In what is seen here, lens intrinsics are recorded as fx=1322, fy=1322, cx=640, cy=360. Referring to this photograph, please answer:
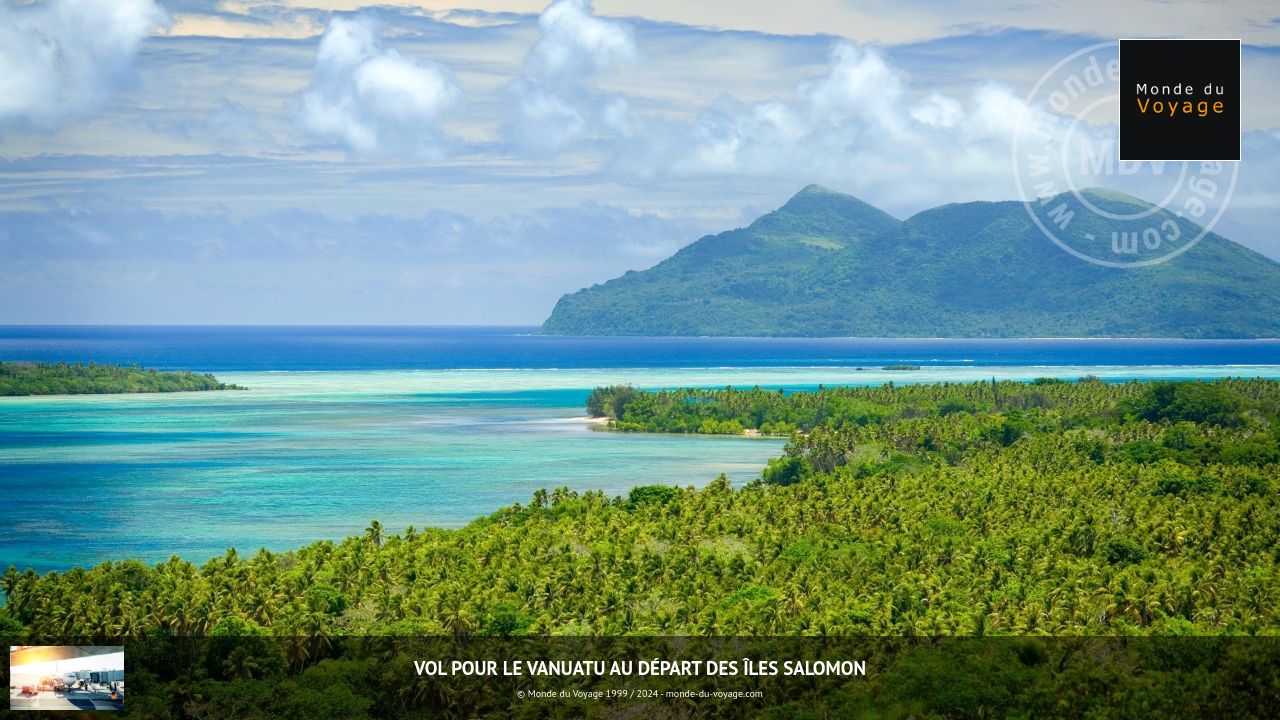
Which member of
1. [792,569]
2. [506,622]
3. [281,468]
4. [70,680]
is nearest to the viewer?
[70,680]

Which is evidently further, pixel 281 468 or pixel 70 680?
pixel 281 468

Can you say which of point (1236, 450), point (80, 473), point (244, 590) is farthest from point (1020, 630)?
point (80, 473)

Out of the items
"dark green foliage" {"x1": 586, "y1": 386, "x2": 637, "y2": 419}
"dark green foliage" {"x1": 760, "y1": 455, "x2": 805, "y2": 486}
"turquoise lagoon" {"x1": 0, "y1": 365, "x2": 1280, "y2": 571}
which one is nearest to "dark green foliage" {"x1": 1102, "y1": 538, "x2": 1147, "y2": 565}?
"dark green foliage" {"x1": 760, "y1": 455, "x2": 805, "y2": 486}

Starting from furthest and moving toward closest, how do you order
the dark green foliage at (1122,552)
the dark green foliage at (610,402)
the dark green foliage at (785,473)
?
the dark green foliage at (610,402) < the dark green foliage at (785,473) < the dark green foliage at (1122,552)

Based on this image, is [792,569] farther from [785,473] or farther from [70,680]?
[785,473]

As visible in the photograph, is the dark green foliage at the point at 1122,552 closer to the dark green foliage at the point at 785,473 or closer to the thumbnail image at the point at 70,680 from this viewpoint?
the dark green foliage at the point at 785,473

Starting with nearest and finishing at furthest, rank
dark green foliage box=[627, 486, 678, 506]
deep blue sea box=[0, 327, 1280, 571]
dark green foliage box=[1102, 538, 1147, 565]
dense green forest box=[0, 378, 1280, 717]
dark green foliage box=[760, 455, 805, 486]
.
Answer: dense green forest box=[0, 378, 1280, 717] → dark green foliage box=[1102, 538, 1147, 565] → dark green foliage box=[627, 486, 678, 506] → deep blue sea box=[0, 327, 1280, 571] → dark green foliage box=[760, 455, 805, 486]

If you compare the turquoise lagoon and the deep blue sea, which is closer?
the turquoise lagoon

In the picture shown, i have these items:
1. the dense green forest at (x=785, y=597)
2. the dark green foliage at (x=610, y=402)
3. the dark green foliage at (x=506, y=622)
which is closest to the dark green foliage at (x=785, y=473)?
the dense green forest at (x=785, y=597)

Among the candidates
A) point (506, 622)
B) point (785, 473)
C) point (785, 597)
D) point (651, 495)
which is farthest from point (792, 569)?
point (785, 473)

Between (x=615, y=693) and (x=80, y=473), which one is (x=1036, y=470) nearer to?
(x=615, y=693)

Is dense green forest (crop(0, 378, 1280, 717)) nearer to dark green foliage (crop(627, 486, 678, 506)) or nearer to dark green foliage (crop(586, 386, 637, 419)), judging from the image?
dark green foliage (crop(627, 486, 678, 506))
